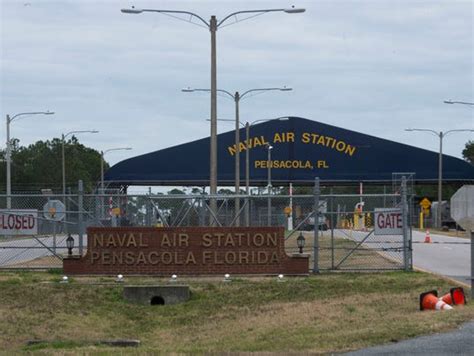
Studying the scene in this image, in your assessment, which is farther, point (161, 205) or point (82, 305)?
point (161, 205)

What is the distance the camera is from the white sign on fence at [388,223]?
2631 cm

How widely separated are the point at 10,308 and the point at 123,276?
551 centimetres

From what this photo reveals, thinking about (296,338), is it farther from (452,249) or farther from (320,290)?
(452,249)

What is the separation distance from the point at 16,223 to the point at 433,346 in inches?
631

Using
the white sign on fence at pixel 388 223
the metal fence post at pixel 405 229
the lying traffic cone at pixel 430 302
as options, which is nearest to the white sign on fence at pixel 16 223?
the white sign on fence at pixel 388 223

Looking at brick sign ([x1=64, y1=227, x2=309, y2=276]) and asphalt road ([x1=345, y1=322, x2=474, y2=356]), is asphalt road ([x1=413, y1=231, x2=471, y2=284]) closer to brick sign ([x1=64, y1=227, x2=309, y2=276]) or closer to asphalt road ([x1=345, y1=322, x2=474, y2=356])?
brick sign ([x1=64, y1=227, x2=309, y2=276])

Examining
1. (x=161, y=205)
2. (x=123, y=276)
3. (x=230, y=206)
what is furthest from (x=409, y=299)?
(x=230, y=206)

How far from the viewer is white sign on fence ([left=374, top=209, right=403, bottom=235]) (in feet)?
86.3

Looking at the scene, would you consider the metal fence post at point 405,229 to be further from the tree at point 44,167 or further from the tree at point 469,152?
the tree at point 469,152

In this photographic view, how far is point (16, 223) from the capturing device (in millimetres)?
26641

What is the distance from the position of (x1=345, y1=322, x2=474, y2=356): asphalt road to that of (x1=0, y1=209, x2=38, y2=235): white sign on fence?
15.1 m

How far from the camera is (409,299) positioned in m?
19.5

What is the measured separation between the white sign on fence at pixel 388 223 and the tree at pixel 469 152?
104030 millimetres

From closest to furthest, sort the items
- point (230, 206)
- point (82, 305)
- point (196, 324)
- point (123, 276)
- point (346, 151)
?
1. point (196, 324)
2. point (82, 305)
3. point (123, 276)
4. point (230, 206)
5. point (346, 151)
